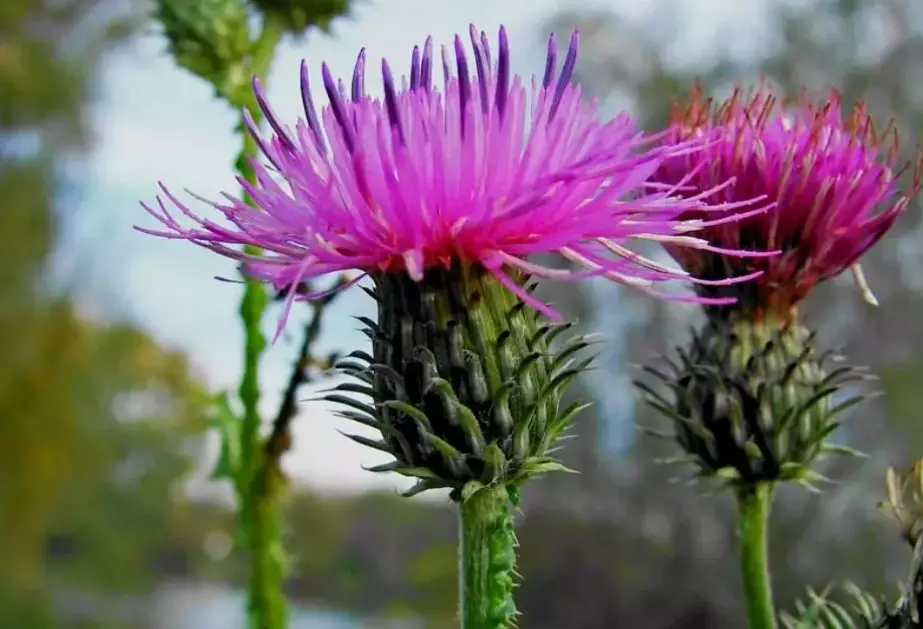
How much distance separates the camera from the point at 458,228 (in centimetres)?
125

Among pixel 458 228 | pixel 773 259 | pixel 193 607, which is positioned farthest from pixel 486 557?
pixel 193 607

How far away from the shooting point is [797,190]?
167cm

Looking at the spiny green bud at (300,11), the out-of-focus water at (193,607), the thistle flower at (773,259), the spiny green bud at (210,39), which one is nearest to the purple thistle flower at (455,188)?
the thistle flower at (773,259)

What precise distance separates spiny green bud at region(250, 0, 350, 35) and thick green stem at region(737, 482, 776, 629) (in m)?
1.58

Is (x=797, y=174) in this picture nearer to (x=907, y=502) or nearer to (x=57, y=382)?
(x=907, y=502)

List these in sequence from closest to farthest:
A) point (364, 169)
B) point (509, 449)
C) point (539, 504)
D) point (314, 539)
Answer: point (364, 169)
point (509, 449)
point (314, 539)
point (539, 504)

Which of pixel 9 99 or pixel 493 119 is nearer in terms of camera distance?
pixel 493 119

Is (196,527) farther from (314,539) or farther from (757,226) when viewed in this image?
(757,226)

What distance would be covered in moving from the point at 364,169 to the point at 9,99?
1469 centimetres

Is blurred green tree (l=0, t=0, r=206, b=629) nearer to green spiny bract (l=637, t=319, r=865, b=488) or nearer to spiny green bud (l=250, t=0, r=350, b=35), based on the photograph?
spiny green bud (l=250, t=0, r=350, b=35)

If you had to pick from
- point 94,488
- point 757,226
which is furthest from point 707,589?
point 94,488

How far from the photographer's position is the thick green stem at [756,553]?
5.02ft

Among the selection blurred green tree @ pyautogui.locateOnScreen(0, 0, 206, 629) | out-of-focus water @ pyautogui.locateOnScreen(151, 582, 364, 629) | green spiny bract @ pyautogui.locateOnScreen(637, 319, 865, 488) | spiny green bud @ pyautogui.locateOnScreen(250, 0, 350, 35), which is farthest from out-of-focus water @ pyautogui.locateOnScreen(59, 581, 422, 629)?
green spiny bract @ pyautogui.locateOnScreen(637, 319, 865, 488)

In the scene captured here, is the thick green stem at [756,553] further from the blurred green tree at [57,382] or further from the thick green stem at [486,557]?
the blurred green tree at [57,382]
